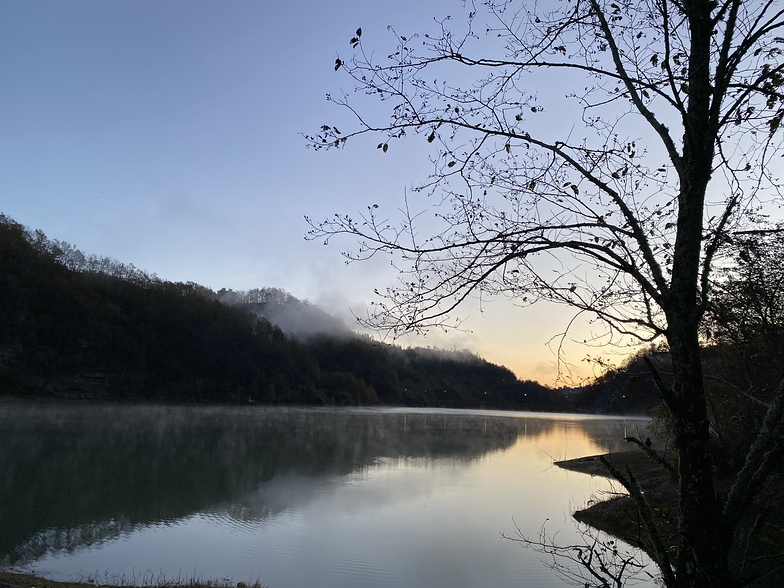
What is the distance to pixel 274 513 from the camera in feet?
53.2

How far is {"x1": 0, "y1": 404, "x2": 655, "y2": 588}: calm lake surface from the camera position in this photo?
11000 mm

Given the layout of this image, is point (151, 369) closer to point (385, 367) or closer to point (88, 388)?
point (88, 388)

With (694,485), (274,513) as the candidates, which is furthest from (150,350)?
(694,485)

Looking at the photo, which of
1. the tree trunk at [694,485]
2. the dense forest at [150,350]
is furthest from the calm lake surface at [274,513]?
the dense forest at [150,350]

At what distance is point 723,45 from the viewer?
2.63 m

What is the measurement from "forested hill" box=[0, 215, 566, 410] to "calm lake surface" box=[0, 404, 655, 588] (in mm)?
45018

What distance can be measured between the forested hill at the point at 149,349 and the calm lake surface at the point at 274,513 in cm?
4502

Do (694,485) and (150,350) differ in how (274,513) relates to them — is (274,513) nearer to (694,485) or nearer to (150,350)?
(694,485)

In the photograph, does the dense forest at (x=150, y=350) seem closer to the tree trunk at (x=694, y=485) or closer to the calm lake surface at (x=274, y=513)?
the calm lake surface at (x=274, y=513)

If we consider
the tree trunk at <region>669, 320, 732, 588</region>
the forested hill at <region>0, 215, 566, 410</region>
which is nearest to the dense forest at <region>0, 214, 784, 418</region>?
the forested hill at <region>0, 215, 566, 410</region>

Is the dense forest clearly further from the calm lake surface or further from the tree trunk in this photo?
the tree trunk

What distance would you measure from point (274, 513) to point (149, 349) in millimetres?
78319

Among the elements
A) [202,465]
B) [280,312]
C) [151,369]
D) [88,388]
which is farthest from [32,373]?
[280,312]

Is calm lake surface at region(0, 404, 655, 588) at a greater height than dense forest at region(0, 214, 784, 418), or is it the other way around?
dense forest at region(0, 214, 784, 418)
